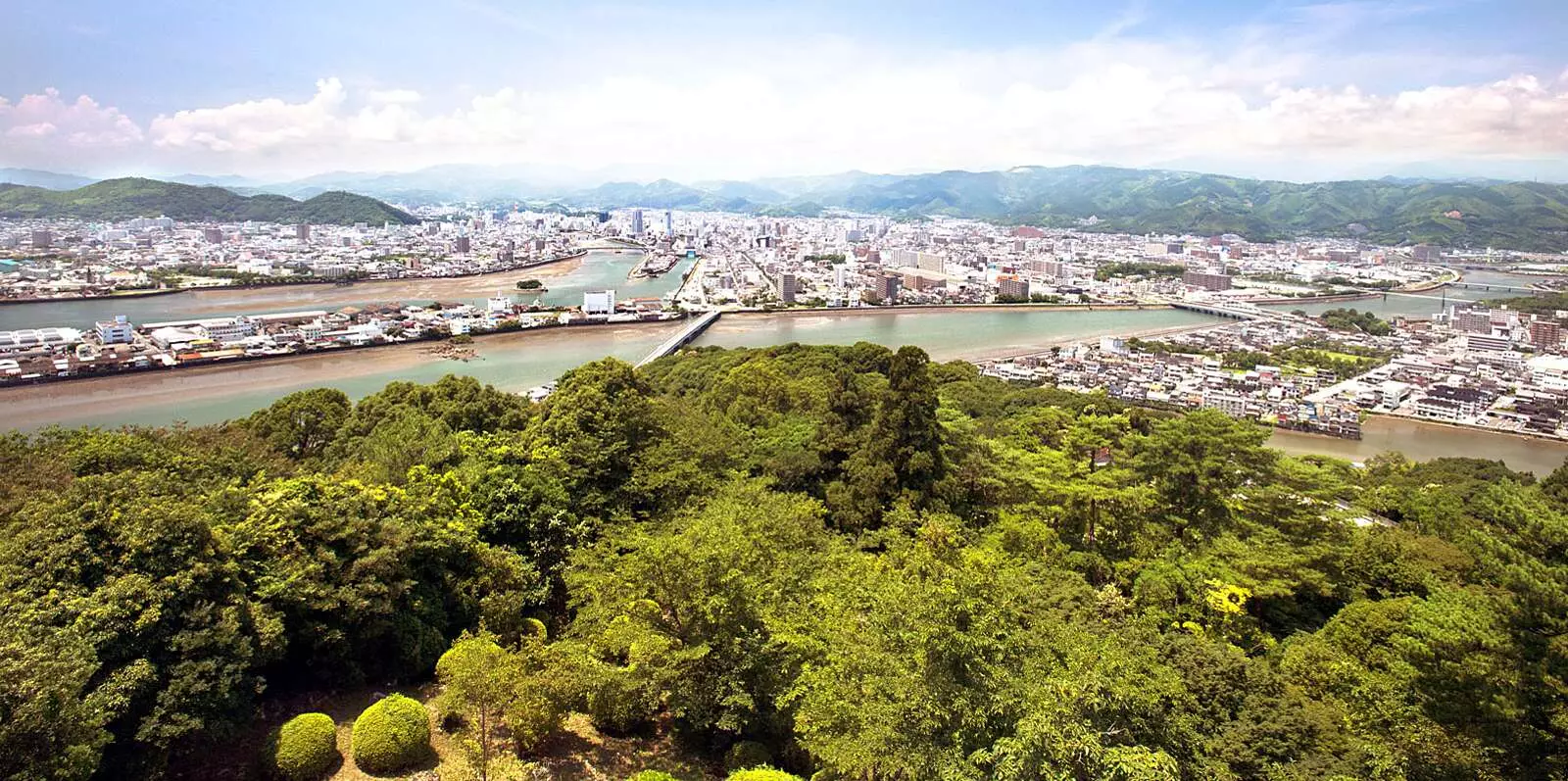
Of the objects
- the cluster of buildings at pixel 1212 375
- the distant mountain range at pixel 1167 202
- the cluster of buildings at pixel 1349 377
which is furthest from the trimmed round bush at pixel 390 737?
the distant mountain range at pixel 1167 202

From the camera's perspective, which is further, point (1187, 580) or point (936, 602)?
point (1187, 580)

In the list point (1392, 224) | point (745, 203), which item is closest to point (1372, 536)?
point (1392, 224)

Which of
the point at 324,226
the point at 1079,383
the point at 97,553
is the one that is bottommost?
the point at 1079,383

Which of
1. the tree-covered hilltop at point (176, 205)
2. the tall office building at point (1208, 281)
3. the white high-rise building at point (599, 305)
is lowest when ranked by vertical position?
the white high-rise building at point (599, 305)

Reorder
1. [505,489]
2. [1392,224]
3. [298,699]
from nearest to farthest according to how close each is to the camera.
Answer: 1. [298,699]
2. [505,489]
3. [1392,224]

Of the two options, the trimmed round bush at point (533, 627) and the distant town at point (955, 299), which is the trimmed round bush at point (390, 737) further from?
the distant town at point (955, 299)

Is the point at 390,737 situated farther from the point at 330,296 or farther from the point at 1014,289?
the point at 1014,289

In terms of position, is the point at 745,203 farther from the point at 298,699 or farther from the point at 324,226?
the point at 298,699
